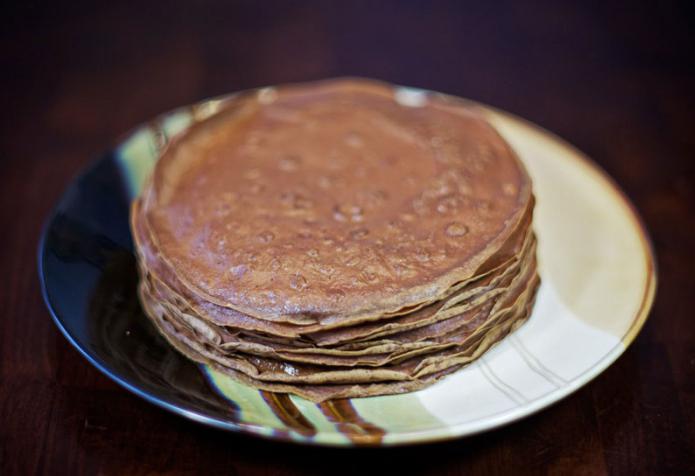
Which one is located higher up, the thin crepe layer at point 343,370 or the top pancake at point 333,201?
the top pancake at point 333,201

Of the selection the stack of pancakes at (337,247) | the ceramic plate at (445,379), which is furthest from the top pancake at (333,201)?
the ceramic plate at (445,379)

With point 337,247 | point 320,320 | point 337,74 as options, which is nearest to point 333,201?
point 337,247

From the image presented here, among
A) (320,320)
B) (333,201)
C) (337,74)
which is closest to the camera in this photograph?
(320,320)

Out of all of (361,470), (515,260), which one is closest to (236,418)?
(361,470)

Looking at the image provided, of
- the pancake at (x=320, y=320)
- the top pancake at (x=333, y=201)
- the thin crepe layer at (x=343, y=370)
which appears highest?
the top pancake at (x=333, y=201)

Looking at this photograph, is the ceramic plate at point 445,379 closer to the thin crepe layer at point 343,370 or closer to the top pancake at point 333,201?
the thin crepe layer at point 343,370

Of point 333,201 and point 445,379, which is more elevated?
point 333,201

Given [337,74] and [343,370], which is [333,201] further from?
[337,74]

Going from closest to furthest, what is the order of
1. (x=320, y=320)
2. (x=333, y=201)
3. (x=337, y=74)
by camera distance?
(x=320, y=320), (x=333, y=201), (x=337, y=74)
